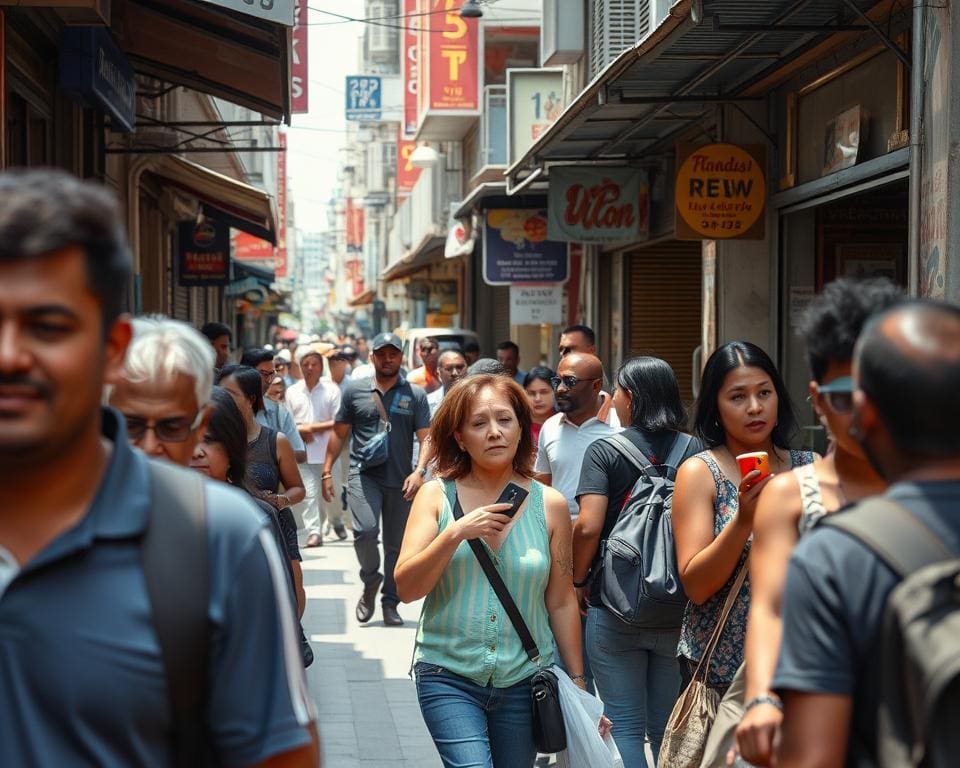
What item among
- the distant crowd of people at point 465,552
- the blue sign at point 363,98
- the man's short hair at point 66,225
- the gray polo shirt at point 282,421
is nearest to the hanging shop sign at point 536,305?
the gray polo shirt at point 282,421

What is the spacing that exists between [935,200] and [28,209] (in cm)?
615

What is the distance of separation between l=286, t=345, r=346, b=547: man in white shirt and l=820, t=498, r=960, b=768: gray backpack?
39.5 ft

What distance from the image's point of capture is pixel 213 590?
212 cm

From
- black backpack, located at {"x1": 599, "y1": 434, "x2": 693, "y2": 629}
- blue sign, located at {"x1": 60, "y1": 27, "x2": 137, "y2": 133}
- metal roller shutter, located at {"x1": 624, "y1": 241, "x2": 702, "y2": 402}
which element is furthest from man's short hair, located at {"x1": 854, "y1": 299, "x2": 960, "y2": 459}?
metal roller shutter, located at {"x1": 624, "y1": 241, "x2": 702, "y2": 402}

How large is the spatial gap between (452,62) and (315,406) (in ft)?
48.1

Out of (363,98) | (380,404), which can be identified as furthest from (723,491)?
(363,98)

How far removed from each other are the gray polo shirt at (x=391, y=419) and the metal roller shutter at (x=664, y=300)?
7406 millimetres

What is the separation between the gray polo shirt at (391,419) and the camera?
10.7 meters

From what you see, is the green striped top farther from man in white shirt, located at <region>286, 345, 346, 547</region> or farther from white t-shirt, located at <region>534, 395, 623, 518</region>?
man in white shirt, located at <region>286, 345, 346, 547</region>

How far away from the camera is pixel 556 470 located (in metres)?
7.33

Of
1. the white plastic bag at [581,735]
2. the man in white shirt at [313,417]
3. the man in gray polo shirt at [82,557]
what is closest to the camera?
the man in gray polo shirt at [82,557]

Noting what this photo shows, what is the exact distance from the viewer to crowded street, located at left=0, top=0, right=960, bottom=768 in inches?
82.6

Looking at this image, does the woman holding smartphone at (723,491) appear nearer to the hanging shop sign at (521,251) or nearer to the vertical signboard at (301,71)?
the hanging shop sign at (521,251)

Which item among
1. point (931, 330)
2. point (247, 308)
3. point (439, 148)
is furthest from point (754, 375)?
point (247, 308)
